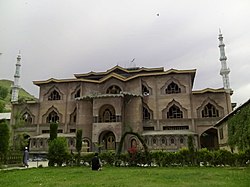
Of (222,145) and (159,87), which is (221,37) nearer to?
(159,87)

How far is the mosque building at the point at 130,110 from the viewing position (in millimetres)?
34500

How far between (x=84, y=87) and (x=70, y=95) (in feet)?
8.76

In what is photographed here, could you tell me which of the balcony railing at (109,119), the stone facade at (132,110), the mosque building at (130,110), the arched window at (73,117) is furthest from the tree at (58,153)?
the arched window at (73,117)

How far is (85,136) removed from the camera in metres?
36.1

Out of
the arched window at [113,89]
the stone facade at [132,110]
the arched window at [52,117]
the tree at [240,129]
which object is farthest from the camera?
the arched window at [52,117]

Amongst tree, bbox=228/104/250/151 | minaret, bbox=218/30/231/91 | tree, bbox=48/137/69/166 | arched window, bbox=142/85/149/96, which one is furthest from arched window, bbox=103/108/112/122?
minaret, bbox=218/30/231/91

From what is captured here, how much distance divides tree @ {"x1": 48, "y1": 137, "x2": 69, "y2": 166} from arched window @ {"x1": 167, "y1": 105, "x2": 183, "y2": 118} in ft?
64.6

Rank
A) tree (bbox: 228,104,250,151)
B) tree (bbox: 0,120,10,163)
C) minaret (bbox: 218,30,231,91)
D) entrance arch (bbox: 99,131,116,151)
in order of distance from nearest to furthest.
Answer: tree (bbox: 0,120,10,163) < tree (bbox: 228,104,250,151) < entrance arch (bbox: 99,131,116,151) < minaret (bbox: 218,30,231,91)

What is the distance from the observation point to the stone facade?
34.5 metres

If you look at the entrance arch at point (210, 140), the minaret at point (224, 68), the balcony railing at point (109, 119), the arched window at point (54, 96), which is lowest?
the entrance arch at point (210, 140)

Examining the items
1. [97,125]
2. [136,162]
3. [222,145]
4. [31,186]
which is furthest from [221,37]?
[31,186]

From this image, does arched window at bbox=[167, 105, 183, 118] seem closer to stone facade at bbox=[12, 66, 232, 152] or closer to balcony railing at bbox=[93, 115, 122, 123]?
stone facade at bbox=[12, 66, 232, 152]

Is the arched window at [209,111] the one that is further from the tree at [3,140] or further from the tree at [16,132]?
the tree at [3,140]

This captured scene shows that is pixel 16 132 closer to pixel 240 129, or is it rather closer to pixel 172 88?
pixel 172 88
